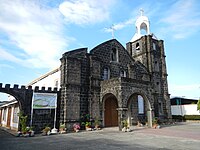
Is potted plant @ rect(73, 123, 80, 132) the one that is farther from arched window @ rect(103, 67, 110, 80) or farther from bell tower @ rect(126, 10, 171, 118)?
bell tower @ rect(126, 10, 171, 118)

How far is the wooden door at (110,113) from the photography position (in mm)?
18644

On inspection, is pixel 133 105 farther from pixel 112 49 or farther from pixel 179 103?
pixel 179 103

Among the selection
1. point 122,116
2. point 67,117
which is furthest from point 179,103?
point 67,117

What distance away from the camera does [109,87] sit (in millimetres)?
16797

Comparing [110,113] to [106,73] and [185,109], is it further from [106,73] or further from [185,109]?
[185,109]

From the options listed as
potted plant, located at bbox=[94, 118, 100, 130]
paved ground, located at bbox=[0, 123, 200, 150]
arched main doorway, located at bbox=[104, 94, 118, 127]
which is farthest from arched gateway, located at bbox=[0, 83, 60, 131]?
arched main doorway, located at bbox=[104, 94, 118, 127]

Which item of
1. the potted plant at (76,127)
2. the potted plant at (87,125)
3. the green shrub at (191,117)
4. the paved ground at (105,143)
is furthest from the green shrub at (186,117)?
the potted plant at (76,127)

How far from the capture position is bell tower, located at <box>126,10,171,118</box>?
2362 centimetres

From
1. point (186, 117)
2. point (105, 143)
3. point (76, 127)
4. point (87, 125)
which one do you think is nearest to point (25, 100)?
point (76, 127)

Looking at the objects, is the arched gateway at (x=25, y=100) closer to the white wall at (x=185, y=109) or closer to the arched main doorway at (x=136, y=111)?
the arched main doorway at (x=136, y=111)

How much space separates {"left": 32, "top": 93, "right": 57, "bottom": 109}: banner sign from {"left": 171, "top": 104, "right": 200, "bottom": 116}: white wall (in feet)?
73.8

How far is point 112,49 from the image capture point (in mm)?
20547

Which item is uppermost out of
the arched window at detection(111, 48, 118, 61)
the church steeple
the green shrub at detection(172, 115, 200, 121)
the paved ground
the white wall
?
the church steeple

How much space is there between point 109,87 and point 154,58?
1092cm
